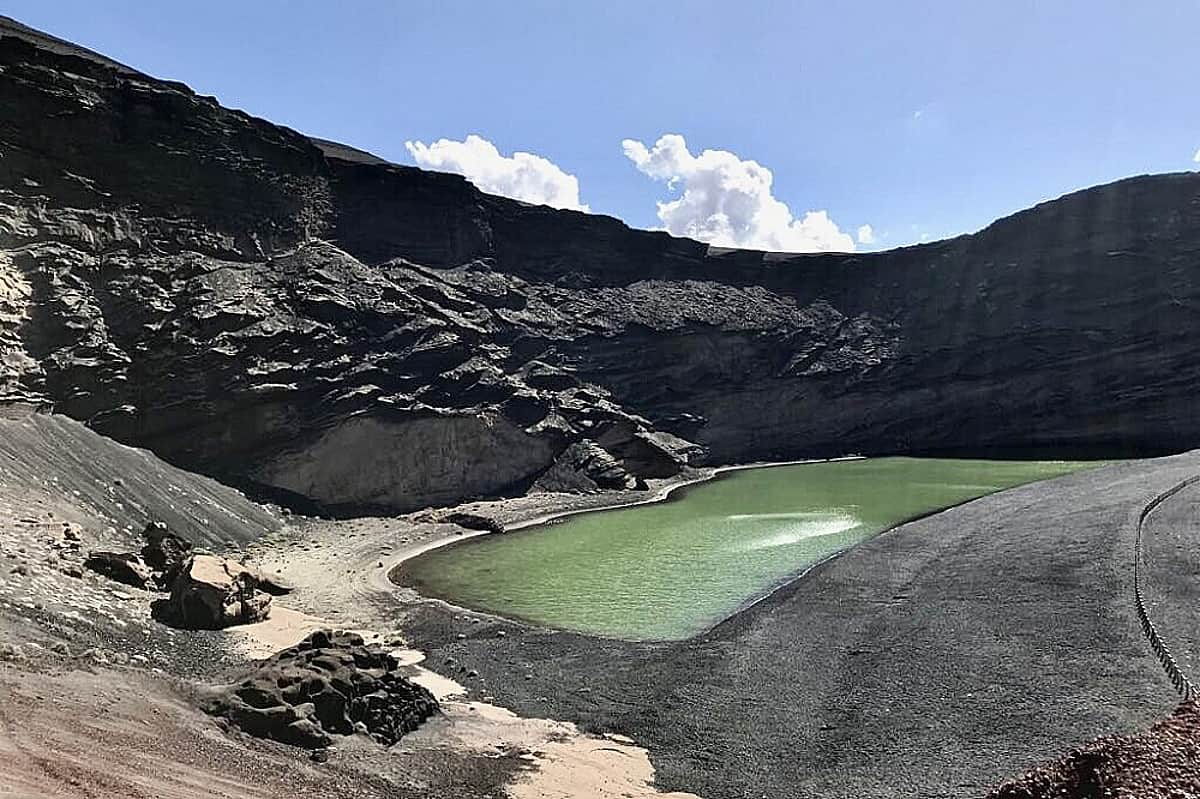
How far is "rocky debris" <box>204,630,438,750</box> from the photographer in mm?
13828

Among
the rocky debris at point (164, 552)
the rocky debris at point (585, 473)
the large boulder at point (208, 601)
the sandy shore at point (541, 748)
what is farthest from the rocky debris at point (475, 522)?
the sandy shore at point (541, 748)

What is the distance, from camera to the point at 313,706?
14414 millimetres

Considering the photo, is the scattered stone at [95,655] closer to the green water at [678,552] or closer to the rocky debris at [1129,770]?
the green water at [678,552]

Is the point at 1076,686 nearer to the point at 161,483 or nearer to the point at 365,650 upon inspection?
the point at 365,650

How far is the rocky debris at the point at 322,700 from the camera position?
13.8 meters

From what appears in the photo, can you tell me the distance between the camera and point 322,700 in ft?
47.9

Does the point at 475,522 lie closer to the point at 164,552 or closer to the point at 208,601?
the point at 164,552

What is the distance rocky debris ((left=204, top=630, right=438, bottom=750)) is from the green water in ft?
27.9

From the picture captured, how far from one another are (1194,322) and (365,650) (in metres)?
83.9

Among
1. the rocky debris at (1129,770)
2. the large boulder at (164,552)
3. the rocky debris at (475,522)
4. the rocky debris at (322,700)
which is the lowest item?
the rocky debris at (475,522)

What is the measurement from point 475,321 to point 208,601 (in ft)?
142

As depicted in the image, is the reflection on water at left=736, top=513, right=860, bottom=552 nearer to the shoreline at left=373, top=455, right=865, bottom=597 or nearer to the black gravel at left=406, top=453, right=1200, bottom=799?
the black gravel at left=406, top=453, right=1200, bottom=799

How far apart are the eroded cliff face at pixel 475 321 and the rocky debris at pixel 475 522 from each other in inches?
233

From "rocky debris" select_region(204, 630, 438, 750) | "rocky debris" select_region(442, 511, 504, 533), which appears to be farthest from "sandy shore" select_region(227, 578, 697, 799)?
"rocky debris" select_region(442, 511, 504, 533)
